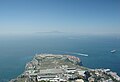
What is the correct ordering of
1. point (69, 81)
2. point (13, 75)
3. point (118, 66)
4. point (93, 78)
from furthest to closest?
point (118, 66) < point (13, 75) < point (93, 78) < point (69, 81)

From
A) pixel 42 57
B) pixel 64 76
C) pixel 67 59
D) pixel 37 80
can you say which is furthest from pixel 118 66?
pixel 37 80

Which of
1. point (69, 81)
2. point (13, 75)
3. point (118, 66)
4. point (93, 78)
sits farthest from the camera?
point (118, 66)

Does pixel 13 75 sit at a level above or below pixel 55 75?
below

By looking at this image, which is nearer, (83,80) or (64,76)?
(83,80)

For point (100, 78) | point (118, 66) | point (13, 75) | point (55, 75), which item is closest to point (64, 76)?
point (55, 75)

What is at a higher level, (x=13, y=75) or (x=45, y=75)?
(x=45, y=75)

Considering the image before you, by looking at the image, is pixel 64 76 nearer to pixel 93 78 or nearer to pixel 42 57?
pixel 93 78

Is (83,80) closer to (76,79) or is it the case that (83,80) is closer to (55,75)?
(76,79)

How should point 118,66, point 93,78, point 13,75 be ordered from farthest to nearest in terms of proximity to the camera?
point 118,66 < point 13,75 < point 93,78

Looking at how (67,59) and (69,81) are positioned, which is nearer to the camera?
(69,81)
